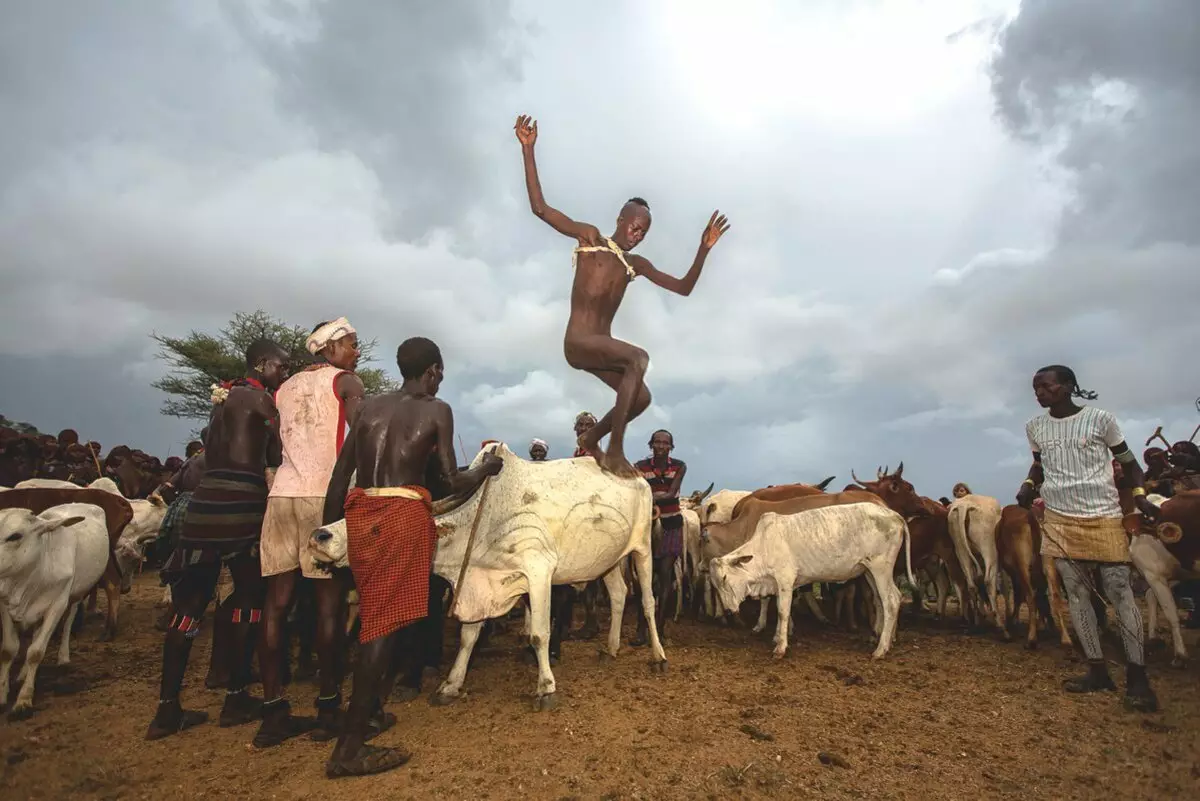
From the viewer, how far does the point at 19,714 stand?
496 cm

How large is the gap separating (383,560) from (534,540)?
1.64 meters

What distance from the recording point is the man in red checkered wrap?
12.5 feet

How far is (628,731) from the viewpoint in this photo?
466cm

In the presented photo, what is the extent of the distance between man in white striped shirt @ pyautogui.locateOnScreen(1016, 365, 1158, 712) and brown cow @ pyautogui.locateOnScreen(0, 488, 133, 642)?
9078 millimetres

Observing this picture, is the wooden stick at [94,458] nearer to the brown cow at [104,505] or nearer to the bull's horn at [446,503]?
the brown cow at [104,505]

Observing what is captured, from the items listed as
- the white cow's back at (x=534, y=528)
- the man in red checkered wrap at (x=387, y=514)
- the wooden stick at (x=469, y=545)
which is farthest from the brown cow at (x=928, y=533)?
the man in red checkered wrap at (x=387, y=514)

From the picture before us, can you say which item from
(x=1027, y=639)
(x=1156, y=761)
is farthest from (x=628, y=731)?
(x=1027, y=639)

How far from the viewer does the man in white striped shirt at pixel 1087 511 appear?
532 cm

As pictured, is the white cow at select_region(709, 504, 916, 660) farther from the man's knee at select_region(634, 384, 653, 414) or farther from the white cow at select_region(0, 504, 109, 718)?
the white cow at select_region(0, 504, 109, 718)

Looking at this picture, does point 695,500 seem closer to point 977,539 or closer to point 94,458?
point 977,539

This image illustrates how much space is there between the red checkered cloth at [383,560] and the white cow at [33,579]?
3.11 metres

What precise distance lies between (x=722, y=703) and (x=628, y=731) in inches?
40.8

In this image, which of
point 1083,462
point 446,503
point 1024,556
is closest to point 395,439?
point 446,503

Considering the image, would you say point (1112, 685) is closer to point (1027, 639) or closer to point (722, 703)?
point (1027, 639)
